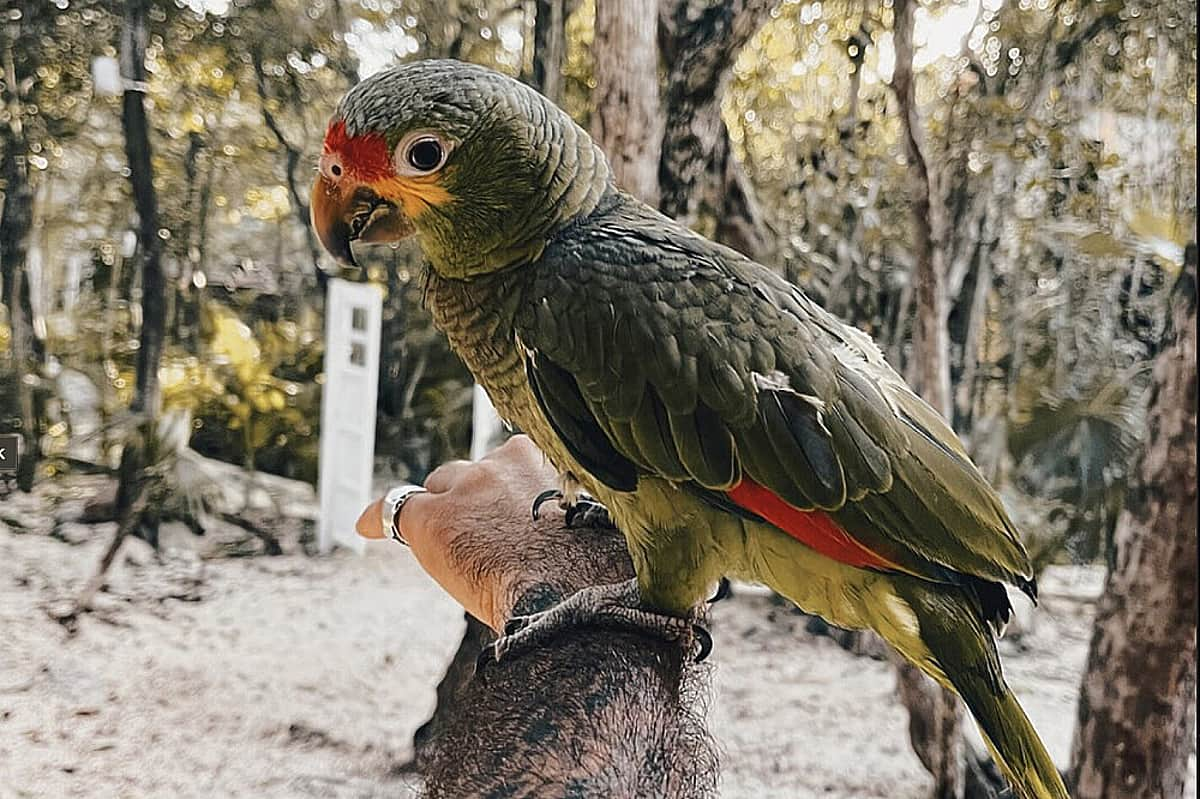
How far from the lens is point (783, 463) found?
702mm

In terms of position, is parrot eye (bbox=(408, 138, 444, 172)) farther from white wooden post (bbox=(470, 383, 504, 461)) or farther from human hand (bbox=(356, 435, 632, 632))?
white wooden post (bbox=(470, 383, 504, 461))

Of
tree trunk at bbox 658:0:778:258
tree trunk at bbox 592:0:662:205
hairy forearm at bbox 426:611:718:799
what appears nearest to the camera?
hairy forearm at bbox 426:611:718:799

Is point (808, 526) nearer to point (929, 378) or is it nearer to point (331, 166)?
point (331, 166)

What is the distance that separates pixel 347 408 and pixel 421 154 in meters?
0.66

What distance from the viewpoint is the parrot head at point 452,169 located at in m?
0.68

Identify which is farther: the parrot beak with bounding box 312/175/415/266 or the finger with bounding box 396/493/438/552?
the finger with bounding box 396/493/438/552

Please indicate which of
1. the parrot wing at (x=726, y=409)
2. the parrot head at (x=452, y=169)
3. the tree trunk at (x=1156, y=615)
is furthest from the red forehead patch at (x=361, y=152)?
the tree trunk at (x=1156, y=615)

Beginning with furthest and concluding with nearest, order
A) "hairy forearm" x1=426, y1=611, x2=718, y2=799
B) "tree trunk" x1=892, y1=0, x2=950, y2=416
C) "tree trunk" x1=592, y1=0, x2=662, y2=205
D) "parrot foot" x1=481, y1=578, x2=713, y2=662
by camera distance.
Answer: "tree trunk" x1=892, y1=0, x2=950, y2=416, "tree trunk" x1=592, y1=0, x2=662, y2=205, "parrot foot" x1=481, y1=578, x2=713, y2=662, "hairy forearm" x1=426, y1=611, x2=718, y2=799

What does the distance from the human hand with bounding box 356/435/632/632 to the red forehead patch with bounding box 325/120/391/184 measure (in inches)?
15.0

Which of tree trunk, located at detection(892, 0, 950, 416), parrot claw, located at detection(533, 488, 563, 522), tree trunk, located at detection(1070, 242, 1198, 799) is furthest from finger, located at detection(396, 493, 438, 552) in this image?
tree trunk, located at detection(1070, 242, 1198, 799)

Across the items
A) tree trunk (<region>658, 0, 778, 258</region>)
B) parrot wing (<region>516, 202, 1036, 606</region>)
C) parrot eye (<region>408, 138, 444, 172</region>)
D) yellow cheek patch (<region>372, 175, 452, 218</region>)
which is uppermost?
tree trunk (<region>658, 0, 778, 258</region>)

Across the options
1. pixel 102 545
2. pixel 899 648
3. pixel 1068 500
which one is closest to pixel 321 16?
pixel 102 545

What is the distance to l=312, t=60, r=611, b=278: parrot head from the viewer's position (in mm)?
681

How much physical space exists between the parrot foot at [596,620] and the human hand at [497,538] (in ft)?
0.14
